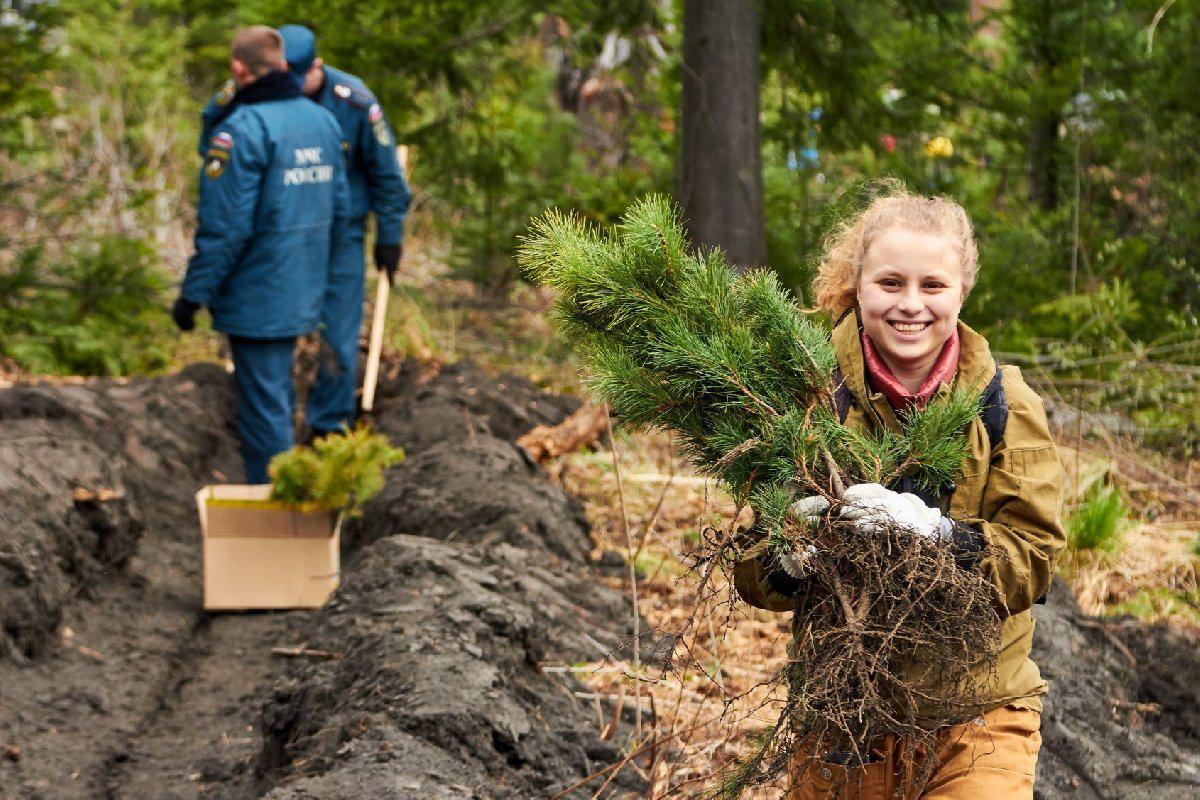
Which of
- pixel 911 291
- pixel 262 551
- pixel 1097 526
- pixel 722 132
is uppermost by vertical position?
pixel 722 132

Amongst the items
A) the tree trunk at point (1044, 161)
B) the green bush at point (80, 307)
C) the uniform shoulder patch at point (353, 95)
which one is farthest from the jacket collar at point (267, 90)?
the tree trunk at point (1044, 161)

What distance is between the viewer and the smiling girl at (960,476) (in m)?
2.56

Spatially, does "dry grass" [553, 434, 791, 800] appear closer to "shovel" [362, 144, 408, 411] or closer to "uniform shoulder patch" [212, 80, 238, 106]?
"shovel" [362, 144, 408, 411]

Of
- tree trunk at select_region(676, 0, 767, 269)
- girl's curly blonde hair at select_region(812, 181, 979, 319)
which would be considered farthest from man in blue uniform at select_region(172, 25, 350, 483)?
girl's curly blonde hair at select_region(812, 181, 979, 319)

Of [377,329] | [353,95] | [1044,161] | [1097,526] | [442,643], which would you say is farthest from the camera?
[1044,161]

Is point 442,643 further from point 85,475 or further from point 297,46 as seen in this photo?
point 297,46

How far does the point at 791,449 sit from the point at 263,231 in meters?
5.44

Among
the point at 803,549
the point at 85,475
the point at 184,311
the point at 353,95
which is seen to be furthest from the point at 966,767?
the point at 353,95

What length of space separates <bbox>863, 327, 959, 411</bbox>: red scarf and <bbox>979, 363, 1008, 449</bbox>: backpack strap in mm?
80

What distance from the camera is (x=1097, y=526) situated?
6.48 meters

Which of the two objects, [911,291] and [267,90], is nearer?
[911,291]

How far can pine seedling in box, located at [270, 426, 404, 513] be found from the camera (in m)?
6.11

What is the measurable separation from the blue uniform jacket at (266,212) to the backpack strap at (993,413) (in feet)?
17.5

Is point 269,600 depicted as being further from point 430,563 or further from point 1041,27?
point 1041,27
